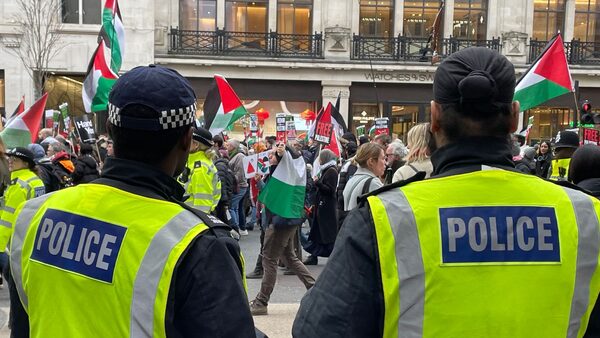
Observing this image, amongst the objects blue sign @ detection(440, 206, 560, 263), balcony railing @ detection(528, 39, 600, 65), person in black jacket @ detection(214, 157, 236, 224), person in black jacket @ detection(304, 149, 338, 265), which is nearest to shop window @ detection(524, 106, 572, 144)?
balcony railing @ detection(528, 39, 600, 65)

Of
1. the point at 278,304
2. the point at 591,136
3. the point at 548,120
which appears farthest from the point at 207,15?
the point at 278,304

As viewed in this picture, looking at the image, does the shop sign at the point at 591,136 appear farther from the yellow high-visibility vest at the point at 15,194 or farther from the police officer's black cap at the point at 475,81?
the police officer's black cap at the point at 475,81

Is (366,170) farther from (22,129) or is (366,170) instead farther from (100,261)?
(100,261)

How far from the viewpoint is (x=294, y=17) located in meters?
29.2

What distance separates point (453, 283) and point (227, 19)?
93.7 ft

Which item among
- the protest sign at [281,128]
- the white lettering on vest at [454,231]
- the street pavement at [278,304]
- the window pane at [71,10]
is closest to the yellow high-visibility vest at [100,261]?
the white lettering on vest at [454,231]

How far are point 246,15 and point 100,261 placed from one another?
2849cm

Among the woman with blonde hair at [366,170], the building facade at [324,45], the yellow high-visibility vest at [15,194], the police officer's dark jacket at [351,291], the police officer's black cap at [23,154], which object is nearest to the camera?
the police officer's dark jacket at [351,291]

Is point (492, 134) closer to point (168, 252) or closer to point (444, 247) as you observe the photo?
point (444, 247)

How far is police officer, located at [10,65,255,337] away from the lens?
1717 mm

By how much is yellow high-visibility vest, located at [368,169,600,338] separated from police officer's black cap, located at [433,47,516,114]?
0.67 feet

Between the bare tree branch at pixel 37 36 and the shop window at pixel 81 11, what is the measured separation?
0.42 m

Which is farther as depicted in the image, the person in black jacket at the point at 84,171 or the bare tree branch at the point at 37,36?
the bare tree branch at the point at 37,36

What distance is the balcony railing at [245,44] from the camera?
28.4 m
